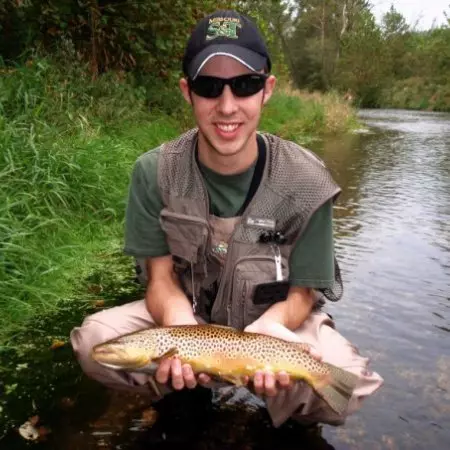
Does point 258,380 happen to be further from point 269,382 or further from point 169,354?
point 169,354

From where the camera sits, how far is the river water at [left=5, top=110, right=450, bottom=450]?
2805 mm

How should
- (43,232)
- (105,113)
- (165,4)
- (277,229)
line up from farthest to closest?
1. (165,4)
2. (105,113)
3. (43,232)
4. (277,229)

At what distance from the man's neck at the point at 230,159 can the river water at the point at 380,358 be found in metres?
1.18

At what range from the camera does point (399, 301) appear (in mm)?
4535

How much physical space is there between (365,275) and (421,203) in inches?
133

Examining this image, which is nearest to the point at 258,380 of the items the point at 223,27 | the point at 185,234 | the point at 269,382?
the point at 269,382

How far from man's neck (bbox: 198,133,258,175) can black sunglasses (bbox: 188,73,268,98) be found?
0.80ft

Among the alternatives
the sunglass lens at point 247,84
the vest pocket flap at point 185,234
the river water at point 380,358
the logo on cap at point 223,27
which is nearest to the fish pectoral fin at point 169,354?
the river water at point 380,358

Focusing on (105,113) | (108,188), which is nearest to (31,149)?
(108,188)

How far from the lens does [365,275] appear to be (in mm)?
5098

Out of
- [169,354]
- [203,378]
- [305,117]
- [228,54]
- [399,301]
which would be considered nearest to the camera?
[169,354]

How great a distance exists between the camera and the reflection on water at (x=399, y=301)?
2.99m

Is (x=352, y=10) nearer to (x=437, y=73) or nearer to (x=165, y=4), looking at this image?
(x=437, y=73)

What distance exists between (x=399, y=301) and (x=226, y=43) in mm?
2574
